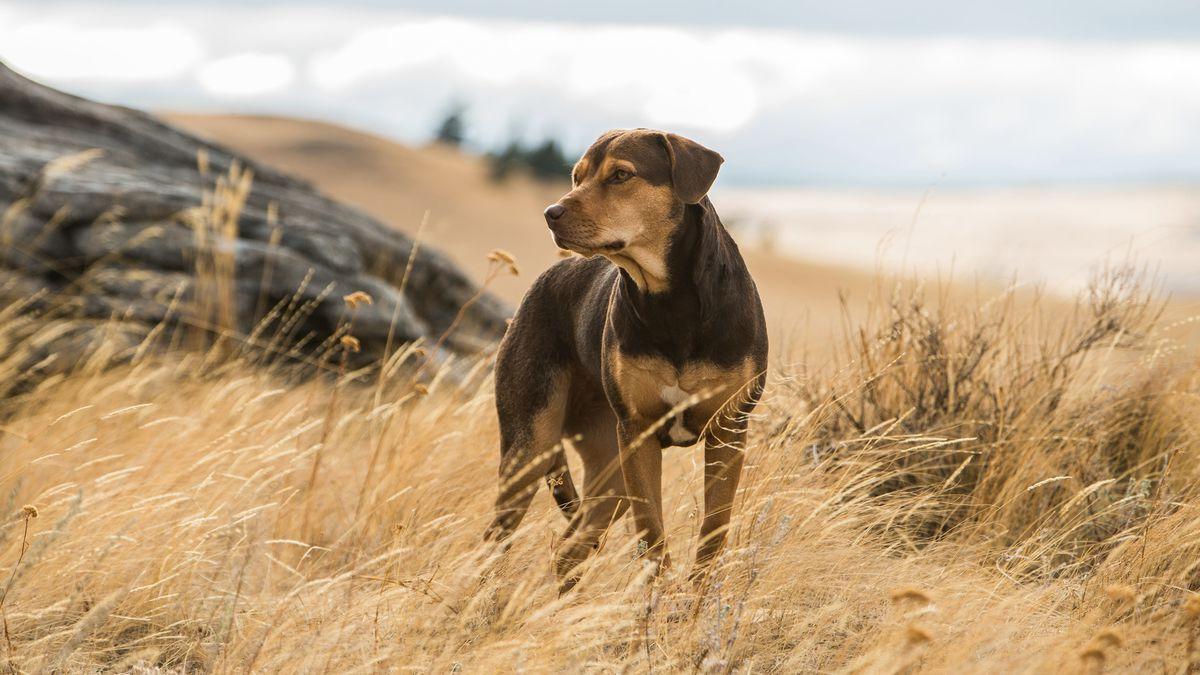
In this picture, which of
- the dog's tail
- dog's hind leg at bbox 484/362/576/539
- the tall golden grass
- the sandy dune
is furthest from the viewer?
the sandy dune

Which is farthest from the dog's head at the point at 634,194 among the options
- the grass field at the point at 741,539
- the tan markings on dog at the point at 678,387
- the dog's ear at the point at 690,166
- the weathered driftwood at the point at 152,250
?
the weathered driftwood at the point at 152,250

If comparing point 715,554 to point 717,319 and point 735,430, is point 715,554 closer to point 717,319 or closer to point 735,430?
point 735,430

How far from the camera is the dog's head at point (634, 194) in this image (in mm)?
3496

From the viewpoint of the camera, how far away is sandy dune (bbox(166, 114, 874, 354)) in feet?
116

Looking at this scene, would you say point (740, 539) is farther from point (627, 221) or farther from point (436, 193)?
point (436, 193)

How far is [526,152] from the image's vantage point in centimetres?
4894

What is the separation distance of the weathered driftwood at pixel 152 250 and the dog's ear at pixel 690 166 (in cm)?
340

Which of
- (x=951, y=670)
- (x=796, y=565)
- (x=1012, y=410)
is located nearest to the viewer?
(x=951, y=670)

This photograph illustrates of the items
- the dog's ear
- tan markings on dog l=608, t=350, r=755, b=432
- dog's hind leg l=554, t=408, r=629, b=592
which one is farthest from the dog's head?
dog's hind leg l=554, t=408, r=629, b=592

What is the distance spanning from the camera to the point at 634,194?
11.8 feet

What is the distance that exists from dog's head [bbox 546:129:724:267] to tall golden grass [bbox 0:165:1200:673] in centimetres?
93

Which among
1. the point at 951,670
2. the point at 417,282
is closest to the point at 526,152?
the point at 417,282

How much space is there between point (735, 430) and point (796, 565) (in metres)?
0.66

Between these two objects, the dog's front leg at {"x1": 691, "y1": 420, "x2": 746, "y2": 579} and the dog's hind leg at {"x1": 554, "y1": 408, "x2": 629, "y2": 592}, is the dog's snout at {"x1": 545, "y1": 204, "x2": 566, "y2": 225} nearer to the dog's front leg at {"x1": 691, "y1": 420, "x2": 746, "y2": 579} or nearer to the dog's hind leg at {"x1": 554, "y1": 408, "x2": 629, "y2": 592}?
the dog's front leg at {"x1": 691, "y1": 420, "x2": 746, "y2": 579}
